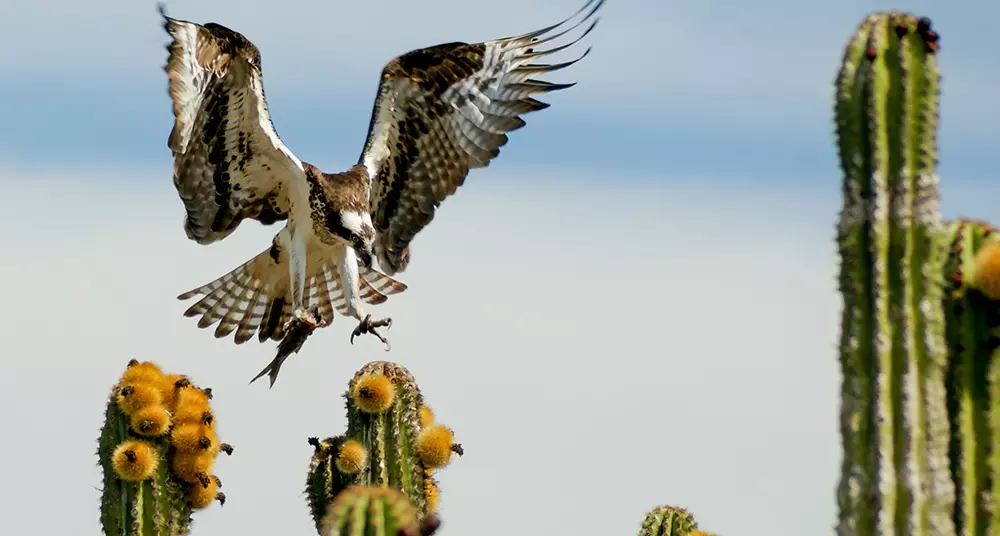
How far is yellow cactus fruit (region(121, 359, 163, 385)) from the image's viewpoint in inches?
305

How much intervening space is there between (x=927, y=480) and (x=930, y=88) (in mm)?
1097

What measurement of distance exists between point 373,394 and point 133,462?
1.13 metres

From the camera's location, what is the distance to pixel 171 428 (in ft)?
25.7

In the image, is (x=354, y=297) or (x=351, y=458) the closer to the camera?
(x=351, y=458)

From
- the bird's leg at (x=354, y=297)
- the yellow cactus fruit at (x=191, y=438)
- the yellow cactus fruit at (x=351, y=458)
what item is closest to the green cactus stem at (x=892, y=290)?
the yellow cactus fruit at (x=351, y=458)

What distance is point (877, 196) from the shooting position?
460 cm

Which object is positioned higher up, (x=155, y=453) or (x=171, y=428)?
(x=171, y=428)

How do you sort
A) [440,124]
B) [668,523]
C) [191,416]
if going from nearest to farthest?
[668,523] < [191,416] < [440,124]

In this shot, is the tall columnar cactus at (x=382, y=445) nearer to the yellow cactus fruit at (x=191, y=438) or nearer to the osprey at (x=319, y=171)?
the yellow cactus fruit at (x=191, y=438)

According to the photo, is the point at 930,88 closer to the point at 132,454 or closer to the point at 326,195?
the point at 132,454

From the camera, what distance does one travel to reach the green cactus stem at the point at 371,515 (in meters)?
3.96

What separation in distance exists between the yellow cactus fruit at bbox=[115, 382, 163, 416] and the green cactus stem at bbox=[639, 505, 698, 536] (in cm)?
244

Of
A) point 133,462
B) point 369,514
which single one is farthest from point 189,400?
point 369,514

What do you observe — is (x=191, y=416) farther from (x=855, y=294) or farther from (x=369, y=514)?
(x=855, y=294)
